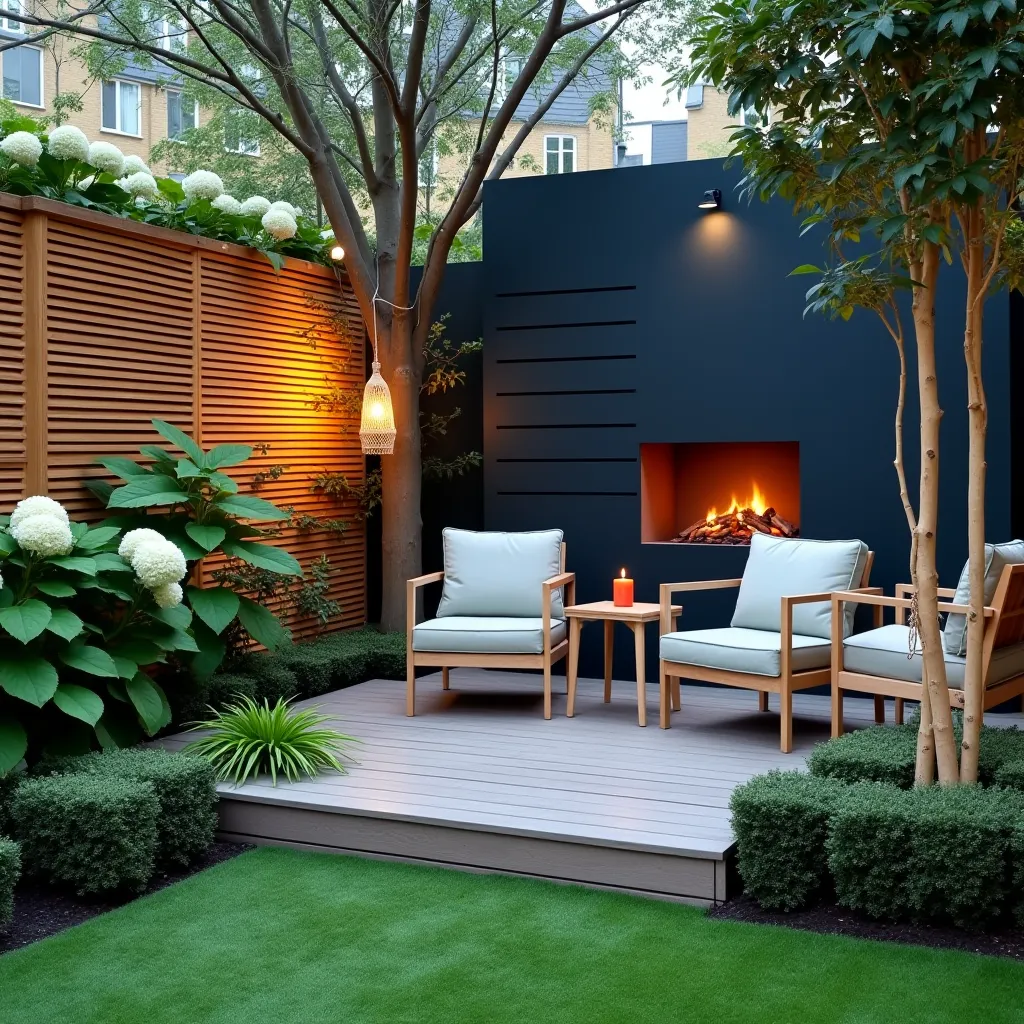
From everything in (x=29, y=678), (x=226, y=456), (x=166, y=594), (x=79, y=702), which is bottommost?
(x=79, y=702)

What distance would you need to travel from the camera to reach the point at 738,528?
7.00 m

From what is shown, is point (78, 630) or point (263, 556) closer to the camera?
point (78, 630)

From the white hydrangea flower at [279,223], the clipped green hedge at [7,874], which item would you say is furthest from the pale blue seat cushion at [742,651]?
the white hydrangea flower at [279,223]

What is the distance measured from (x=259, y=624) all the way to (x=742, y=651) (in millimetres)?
2350

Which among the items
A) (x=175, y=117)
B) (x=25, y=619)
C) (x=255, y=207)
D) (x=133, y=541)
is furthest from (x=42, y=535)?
(x=175, y=117)

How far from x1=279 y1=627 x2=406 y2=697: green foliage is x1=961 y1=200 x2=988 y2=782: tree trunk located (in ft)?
12.2

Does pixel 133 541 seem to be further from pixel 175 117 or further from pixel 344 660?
pixel 175 117

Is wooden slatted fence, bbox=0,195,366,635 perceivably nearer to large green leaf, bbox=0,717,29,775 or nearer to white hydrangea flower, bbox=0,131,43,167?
white hydrangea flower, bbox=0,131,43,167

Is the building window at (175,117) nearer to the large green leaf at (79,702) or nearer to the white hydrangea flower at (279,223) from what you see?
the white hydrangea flower at (279,223)

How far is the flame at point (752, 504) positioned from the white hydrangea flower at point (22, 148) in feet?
14.1

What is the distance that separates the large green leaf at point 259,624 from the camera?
5.64 m

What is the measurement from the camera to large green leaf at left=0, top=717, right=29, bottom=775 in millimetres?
4035

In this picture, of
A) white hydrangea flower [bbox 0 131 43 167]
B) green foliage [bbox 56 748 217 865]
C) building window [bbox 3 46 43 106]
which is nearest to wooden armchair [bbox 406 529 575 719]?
green foliage [bbox 56 748 217 865]

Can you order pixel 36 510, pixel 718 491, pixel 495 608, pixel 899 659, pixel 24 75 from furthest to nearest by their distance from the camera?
pixel 24 75 < pixel 718 491 < pixel 495 608 < pixel 899 659 < pixel 36 510
